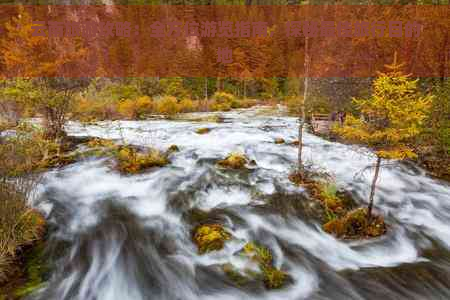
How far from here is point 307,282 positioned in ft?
18.5

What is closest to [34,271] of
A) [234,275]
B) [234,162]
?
[234,275]

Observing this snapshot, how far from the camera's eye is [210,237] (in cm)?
653

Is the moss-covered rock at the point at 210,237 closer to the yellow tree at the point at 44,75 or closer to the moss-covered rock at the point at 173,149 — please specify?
the moss-covered rock at the point at 173,149

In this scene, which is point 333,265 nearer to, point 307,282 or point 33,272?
point 307,282

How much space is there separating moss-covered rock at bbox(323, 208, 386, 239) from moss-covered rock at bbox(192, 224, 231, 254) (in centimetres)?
264

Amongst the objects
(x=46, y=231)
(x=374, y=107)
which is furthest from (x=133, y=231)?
(x=374, y=107)

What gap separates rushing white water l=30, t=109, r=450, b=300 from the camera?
547 cm

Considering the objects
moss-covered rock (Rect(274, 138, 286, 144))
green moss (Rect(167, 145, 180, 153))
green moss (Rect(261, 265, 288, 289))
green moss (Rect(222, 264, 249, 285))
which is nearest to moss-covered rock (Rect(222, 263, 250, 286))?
green moss (Rect(222, 264, 249, 285))

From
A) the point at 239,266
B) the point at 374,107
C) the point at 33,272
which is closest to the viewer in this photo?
the point at 33,272

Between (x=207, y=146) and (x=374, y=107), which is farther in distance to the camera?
(x=207, y=146)

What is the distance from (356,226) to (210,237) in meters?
3.61

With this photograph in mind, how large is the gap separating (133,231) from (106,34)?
44.5m

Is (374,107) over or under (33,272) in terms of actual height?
over

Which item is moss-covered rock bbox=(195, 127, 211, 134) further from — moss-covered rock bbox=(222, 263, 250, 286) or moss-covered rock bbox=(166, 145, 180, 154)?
moss-covered rock bbox=(222, 263, 250, 286)
